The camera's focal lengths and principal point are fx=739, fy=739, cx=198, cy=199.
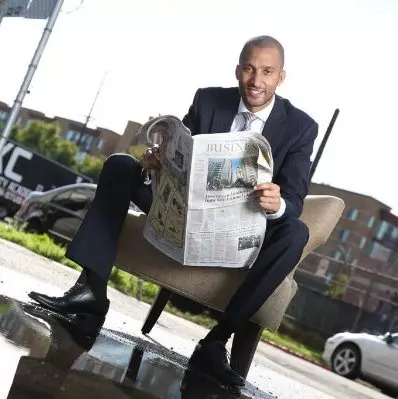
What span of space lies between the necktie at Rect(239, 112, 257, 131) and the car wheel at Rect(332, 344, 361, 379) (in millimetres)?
9979

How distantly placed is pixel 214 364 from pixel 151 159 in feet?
2.34

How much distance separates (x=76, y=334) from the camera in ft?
7.26

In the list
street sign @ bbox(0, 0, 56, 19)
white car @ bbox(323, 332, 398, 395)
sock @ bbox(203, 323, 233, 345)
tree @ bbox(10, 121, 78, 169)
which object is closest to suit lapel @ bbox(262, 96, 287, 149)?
sock @ bbox(203, 323, 233, 345)

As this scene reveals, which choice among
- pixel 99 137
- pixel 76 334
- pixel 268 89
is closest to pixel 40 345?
pixel 76 334

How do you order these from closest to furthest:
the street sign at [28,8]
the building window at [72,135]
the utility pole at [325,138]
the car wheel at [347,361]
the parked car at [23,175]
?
the street sign at [28,8]
the car wheel at [347,361]
the parked car at [23,175]
the utility pole at [325,138]
the building window at [72,135]

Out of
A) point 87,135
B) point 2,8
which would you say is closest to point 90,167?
point 87,135

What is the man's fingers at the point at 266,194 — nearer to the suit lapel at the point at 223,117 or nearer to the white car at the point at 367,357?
the suit lapel at the point at 223,117

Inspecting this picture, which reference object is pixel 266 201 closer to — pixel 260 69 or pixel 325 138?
pixel 260 69

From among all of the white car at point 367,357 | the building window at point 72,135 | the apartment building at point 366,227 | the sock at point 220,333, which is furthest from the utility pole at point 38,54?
the building window at point 72,135

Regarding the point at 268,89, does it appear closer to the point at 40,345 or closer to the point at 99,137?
the point at 40,345

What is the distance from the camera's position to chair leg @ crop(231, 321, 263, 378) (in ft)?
8.84

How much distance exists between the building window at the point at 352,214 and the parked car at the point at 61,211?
50.7 meters

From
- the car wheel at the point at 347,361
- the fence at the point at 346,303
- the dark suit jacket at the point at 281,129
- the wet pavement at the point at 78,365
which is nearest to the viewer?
the wet pavement at the point at 78,365

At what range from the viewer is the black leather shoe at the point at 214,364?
237 cm
